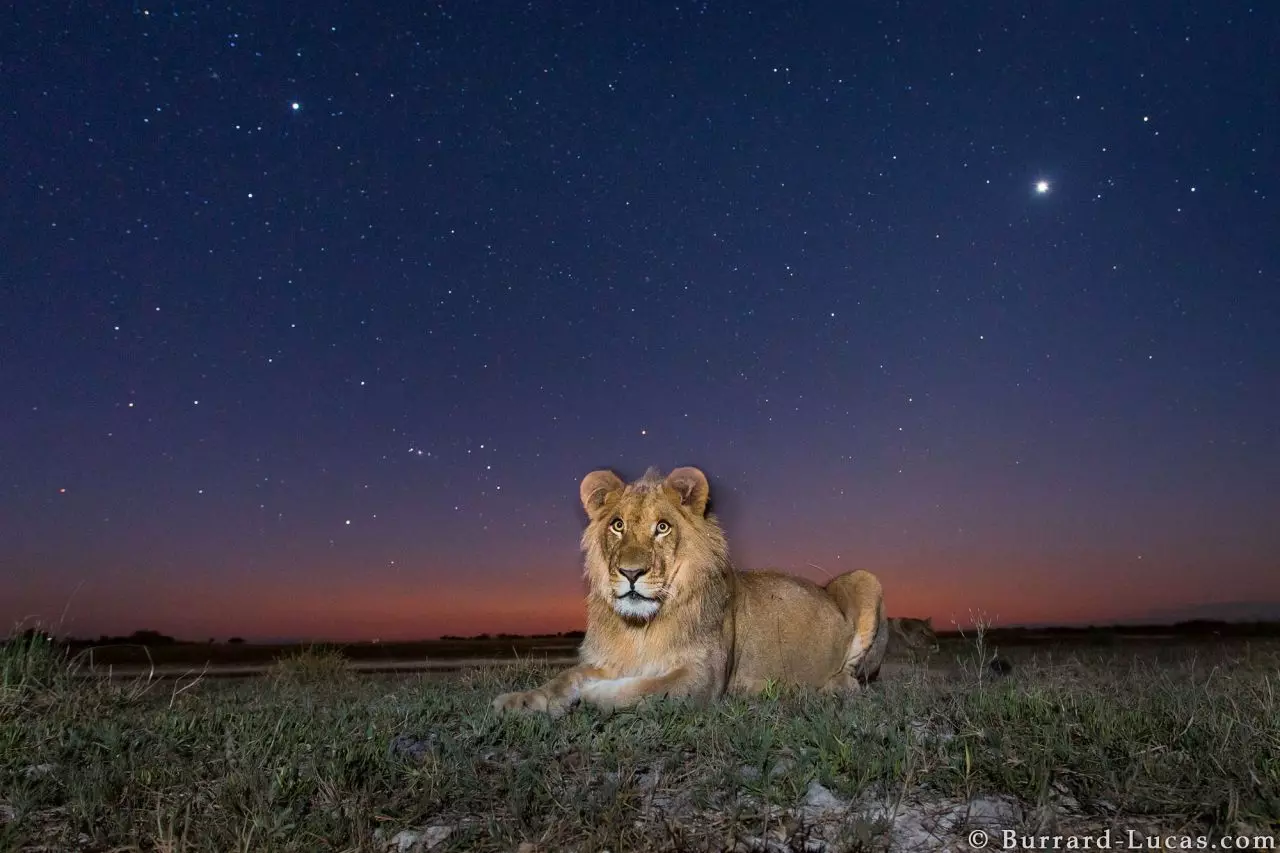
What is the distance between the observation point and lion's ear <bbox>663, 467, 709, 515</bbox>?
841 centimetres

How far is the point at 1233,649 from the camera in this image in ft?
62.5

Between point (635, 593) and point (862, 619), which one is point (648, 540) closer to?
point (635, 593)

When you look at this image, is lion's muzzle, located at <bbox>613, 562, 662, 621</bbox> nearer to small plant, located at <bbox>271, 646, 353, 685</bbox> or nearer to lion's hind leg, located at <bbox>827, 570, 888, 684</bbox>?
lion's hind leg, located at <bbox>827, 570, 888, 684</bbox>

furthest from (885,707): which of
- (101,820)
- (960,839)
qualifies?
(101,820)

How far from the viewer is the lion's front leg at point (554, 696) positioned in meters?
6.95

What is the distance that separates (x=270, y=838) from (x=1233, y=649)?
20628 millimetres

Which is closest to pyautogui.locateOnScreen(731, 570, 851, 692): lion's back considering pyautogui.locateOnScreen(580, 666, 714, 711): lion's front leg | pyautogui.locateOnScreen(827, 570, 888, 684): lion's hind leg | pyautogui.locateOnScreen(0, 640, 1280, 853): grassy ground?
pyautogui.locateOnScreen(827, 570, 888, 684): lion's hind leg

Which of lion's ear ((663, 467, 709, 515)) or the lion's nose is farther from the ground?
lion's ear ((663, 467, 709, 515))

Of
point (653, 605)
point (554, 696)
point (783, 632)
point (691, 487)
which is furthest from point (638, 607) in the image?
point (783, 632)

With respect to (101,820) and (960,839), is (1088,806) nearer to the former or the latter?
(960,839)

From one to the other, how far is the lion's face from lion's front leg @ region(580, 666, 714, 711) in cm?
55

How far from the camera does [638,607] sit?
7883mm

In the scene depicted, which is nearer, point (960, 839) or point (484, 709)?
point (960, 839)

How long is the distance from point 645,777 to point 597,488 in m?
4.00
